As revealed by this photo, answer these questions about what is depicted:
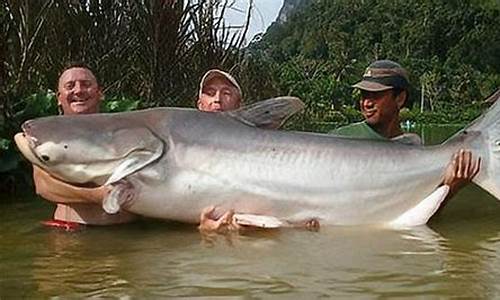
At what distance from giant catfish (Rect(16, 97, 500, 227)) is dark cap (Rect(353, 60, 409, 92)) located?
2.36 feet

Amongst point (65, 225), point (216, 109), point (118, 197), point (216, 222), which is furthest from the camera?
point (216, 109)

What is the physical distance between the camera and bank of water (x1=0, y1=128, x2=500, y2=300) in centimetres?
322

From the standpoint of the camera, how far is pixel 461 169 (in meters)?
4.60

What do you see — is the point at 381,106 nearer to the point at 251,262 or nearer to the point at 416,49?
the point at 251,262

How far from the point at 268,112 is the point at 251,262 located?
1133 mm

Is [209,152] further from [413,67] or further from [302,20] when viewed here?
[302,20]

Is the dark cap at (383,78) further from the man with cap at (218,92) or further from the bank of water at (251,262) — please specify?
the bank of water at (251,262)

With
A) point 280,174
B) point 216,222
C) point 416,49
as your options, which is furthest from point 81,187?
point 416,49

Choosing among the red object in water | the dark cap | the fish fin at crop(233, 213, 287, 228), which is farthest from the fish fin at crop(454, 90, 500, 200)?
the red object in water

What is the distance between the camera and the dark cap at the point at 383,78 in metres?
5.34

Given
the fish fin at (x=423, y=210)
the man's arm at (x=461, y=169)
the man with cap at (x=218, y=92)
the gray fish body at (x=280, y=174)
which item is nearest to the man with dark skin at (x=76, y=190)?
the gray fish body at (x=280, y=174)

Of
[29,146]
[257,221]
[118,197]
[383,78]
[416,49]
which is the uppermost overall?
[416,49]

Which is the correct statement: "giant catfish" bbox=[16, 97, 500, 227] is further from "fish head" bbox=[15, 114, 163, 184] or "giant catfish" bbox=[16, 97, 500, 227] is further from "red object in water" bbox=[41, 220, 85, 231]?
"red object in water" bbox=[41, 220, 85, 231]

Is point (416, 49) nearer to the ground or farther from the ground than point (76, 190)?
farther from the ground
